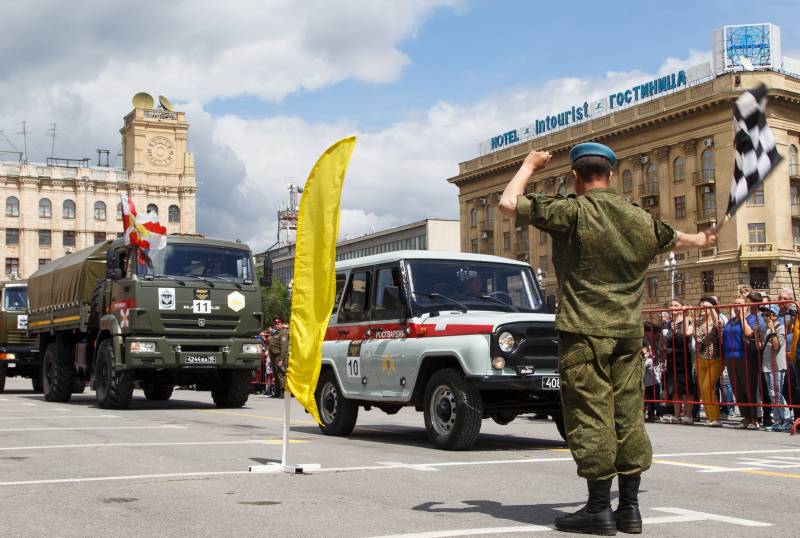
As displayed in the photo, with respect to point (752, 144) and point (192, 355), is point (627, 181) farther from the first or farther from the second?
point (752, 144)

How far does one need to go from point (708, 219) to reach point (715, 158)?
4.14m

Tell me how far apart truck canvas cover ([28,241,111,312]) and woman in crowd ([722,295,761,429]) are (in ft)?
37.4

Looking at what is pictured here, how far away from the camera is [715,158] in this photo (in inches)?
2702

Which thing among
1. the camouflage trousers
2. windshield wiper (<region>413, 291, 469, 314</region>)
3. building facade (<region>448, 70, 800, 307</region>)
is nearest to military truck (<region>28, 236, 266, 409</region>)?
windshield wiper (<region>413, 291, 469, 314</region>)

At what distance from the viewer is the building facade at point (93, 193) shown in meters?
111

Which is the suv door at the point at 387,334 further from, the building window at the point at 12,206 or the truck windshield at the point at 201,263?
the building window at the point at 12,206

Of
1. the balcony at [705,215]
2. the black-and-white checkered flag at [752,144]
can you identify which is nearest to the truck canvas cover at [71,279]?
the black-and-white checkered flag at [752,144]

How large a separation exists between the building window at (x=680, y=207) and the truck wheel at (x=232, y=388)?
5720cm

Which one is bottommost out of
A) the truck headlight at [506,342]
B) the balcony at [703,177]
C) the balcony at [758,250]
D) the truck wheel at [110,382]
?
the truck wheel at [110,382]

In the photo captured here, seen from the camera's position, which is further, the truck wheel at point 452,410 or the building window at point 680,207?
the building window at point 680,207

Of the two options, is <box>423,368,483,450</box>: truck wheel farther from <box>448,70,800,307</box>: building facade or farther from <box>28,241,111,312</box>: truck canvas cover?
<box>448,70,800,307</box>: building facade

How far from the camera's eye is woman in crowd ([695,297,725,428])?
49.6 ft

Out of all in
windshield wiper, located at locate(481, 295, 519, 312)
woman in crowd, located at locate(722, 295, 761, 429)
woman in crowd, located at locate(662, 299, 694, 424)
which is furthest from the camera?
woman in crowd, located at locate(662, 299, 694, 424)

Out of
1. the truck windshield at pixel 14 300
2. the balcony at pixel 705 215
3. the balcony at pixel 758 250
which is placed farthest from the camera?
the balcony at pixel 705 215
